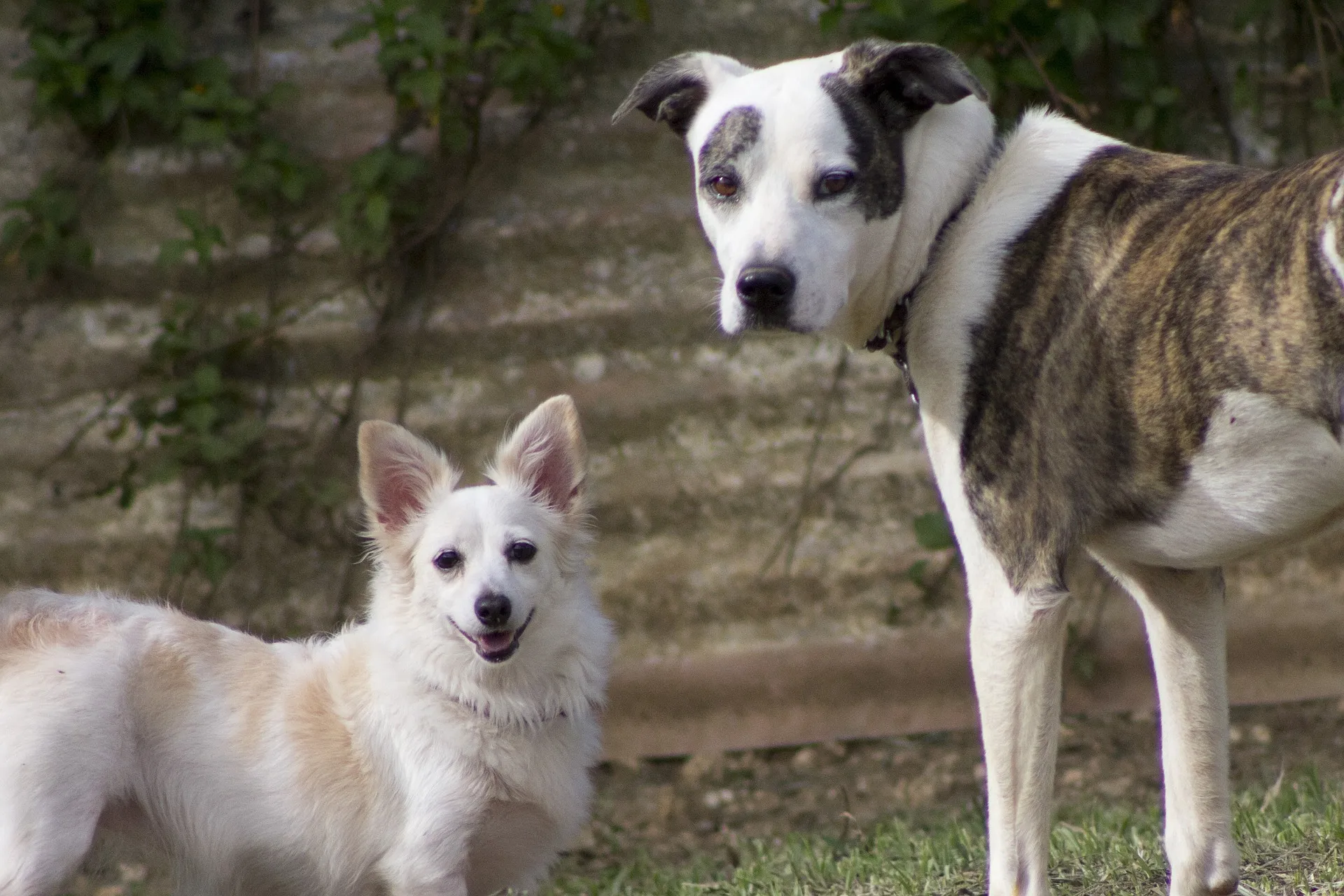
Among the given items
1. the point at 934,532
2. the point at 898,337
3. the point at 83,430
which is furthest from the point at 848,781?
the point at 83,430

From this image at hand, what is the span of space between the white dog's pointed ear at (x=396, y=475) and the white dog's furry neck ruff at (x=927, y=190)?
1.02 m

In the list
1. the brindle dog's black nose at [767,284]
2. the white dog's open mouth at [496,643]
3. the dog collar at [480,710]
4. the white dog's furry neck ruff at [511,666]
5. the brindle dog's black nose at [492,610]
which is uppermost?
A: the brindle dog's black nose at [767,284]

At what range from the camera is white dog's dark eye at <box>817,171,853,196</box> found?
335 centimetres

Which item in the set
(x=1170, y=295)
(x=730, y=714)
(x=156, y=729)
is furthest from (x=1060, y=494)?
(x=730, y=714)

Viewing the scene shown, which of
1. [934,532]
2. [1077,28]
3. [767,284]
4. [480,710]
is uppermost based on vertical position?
[1077,28]

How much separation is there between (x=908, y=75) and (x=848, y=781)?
2.62m

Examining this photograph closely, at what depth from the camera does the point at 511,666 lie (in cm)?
343

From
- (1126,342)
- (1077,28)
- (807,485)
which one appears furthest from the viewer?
(807,485)

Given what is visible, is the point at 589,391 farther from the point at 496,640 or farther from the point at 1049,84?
the point at 496,640

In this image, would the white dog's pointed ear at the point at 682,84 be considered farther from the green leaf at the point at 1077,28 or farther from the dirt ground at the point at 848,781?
the dirt ground at the point at 848,781

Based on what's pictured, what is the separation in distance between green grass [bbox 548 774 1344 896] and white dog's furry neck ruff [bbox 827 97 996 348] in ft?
4.66

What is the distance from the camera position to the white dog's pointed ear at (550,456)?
3.65 metres

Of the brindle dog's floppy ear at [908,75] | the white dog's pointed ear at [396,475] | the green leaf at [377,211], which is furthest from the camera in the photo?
the green leaf at [377,211]

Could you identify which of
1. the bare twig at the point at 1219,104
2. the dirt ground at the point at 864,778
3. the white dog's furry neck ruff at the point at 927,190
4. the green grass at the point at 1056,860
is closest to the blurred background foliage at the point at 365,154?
the bare twig at the point at 1219,104
